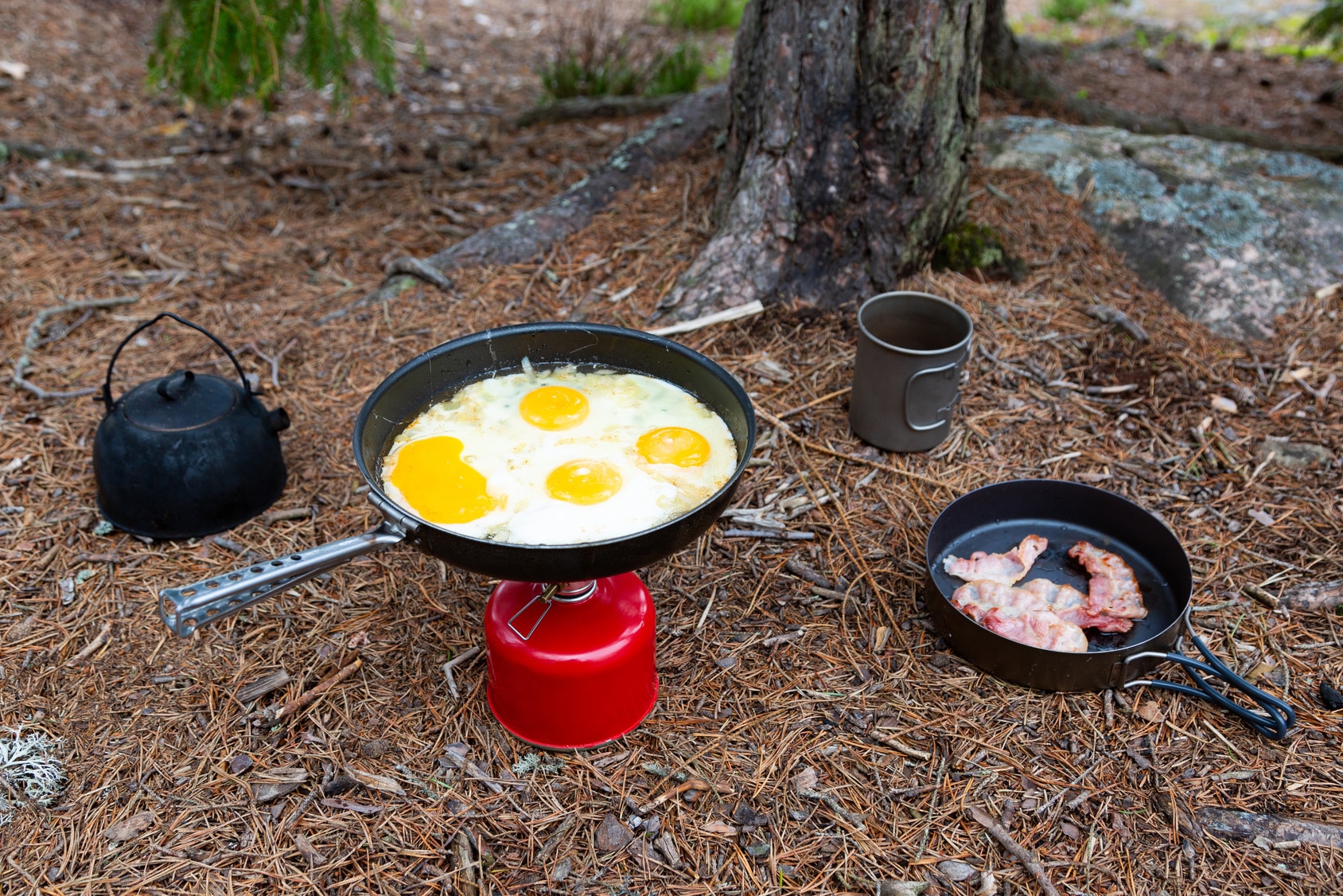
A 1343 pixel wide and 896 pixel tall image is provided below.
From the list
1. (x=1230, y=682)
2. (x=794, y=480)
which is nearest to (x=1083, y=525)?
(x=1230, y=682)

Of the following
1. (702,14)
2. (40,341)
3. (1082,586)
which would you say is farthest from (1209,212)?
(702,14)

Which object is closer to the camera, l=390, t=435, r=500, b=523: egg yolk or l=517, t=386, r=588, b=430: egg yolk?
l=390, t=435, r=500, b=523: egg yolk

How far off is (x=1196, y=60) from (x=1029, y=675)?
8.15m

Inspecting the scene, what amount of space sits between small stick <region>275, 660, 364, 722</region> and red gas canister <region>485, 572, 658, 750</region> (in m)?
0.49

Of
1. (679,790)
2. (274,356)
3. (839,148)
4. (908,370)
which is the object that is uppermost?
(839,148)

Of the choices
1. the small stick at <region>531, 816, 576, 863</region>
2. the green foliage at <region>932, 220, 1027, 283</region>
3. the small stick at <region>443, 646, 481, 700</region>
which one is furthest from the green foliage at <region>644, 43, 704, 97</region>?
the small stick at <region>531, 816, 576, 863</region>

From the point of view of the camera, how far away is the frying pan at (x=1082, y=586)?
2.49 m

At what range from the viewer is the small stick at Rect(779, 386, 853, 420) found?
143 inches

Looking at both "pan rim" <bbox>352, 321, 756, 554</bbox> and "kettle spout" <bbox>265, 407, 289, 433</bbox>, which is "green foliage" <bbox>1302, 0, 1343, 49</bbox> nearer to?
"pan rim" <bbox>352, 321, 756, 554</bbox>

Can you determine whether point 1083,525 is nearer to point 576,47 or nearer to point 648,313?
point 648,313

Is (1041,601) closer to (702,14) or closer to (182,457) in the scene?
(182,457)

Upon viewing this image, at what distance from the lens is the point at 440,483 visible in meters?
2.23

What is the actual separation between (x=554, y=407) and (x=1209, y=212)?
12.3 ft

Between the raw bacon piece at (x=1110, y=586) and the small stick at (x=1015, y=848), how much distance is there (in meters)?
0.78
